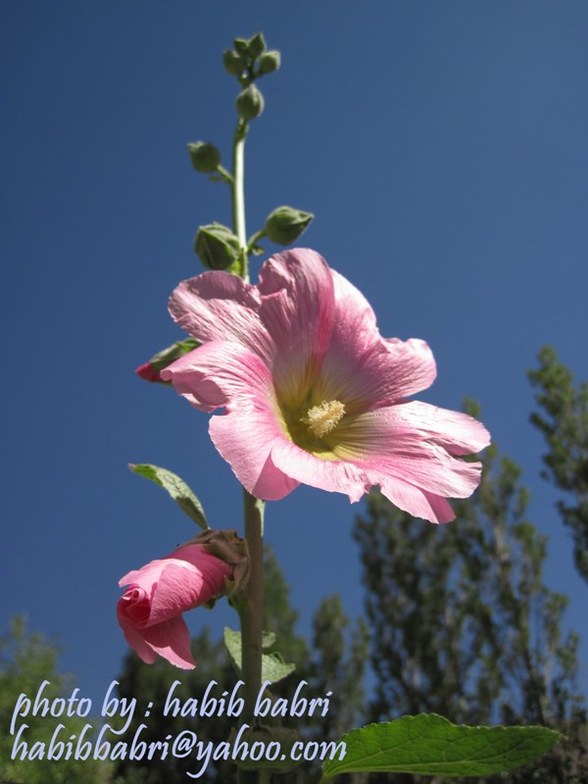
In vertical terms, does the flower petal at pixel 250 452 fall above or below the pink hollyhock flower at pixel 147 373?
below

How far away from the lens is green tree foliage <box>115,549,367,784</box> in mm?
7918

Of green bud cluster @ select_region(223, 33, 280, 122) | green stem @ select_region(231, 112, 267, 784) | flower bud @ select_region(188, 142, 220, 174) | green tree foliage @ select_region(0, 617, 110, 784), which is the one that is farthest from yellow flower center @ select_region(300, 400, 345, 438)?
green tree foliage @ select_region(0, 617, 110, 784)

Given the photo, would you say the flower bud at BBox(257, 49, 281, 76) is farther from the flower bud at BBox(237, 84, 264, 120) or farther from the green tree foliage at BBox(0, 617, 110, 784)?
the green tree foliage at BBox(0, 617, 110, 784)

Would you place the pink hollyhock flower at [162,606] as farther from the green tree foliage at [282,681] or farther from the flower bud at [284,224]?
the green tree foliage at [282,681]

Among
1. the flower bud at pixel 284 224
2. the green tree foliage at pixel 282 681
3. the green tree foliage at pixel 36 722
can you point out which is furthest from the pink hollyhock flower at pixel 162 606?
the green tree foliage at pixel 282 681

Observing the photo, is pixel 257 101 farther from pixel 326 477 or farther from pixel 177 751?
pixel 177 751

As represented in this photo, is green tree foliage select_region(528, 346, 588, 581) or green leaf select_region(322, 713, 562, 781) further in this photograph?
green tree foliage select_region(528, 346, 588, 581)

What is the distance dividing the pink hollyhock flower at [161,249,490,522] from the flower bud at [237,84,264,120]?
43cm

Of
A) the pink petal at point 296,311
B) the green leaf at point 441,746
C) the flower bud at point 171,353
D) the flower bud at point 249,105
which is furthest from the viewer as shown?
the flower bud at point 249,105

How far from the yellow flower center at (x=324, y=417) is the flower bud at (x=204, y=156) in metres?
0.49

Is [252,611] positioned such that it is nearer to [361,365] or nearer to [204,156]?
[361,365]

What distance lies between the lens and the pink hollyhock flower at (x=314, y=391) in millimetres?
718

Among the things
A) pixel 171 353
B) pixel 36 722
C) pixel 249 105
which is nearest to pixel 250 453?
pixel 171 353

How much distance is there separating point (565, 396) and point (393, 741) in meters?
8.90
